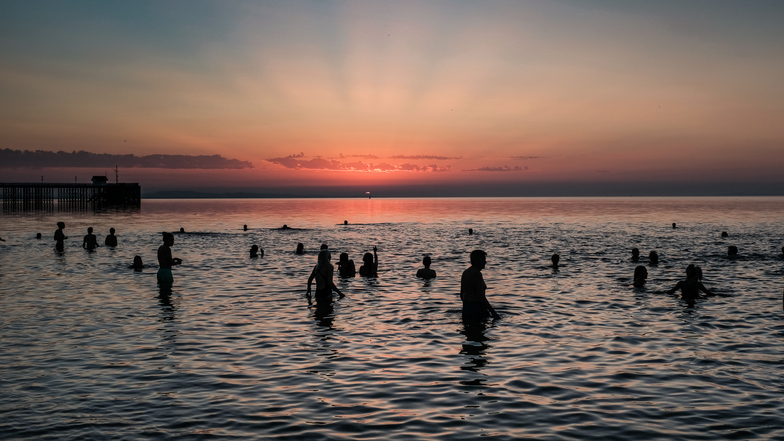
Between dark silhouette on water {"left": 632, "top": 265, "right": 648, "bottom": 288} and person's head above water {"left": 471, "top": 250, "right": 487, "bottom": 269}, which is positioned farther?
dark silhouette on water {"left": 632, "top": 265, "right": 648, "bottom": 288}

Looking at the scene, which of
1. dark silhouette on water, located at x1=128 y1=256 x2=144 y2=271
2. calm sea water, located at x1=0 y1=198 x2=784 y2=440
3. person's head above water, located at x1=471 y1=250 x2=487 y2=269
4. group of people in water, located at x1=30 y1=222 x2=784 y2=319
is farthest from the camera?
dark silhouette on water, located at x1=128 y1=256 x2=144 y2=271

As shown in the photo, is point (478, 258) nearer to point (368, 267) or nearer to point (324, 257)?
point (324, 257)

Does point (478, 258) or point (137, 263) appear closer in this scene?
point (478, 258)

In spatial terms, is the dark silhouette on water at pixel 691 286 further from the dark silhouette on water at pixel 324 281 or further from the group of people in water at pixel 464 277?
the dark silhouette on water at pixel 324 281

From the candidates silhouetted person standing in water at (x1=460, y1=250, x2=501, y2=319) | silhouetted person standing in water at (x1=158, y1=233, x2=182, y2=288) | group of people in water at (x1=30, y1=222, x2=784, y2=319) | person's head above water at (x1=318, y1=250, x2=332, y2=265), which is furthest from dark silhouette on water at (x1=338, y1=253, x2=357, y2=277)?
silhouetted person standing in water at (x1=460, y1=250, x2=501, y2=319)

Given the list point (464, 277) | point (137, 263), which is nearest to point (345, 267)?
point (137, 263)

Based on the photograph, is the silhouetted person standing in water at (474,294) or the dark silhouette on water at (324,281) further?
the dark silhouette on water at (324,281)

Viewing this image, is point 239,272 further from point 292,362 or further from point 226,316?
point 292,362

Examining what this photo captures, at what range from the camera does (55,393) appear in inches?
424

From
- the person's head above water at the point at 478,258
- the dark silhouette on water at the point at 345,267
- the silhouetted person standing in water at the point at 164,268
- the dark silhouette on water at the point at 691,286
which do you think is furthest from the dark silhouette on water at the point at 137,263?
the dark silhouette on water at the point at 691,286

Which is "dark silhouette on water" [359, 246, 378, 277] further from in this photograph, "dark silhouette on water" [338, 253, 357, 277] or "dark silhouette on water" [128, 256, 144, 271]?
"dark silhouette on water" [128, 256, 144, 271]

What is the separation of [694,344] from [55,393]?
1469 cm

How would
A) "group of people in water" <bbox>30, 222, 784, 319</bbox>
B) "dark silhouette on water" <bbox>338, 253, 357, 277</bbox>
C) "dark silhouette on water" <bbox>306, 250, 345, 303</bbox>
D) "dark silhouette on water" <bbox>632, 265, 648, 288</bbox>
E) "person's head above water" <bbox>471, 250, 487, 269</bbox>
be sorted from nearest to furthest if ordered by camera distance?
"person's head above water" <bbox>471, 250, 487, 269</bbox> → "group of people in water" <bbox>30, 222, 784, 319</bbox> → "dark silhouette on water" <bbox>306, 250, 345, 303</bbox> → "dark silhouette on water" <bbox>632, 265, 648, 288</bbox> → "dark silhouette on water" <bbox>338, 253, 357, 277</bbox>

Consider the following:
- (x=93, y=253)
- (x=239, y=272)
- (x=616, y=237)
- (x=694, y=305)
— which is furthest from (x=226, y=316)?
(x=616, y=237)
